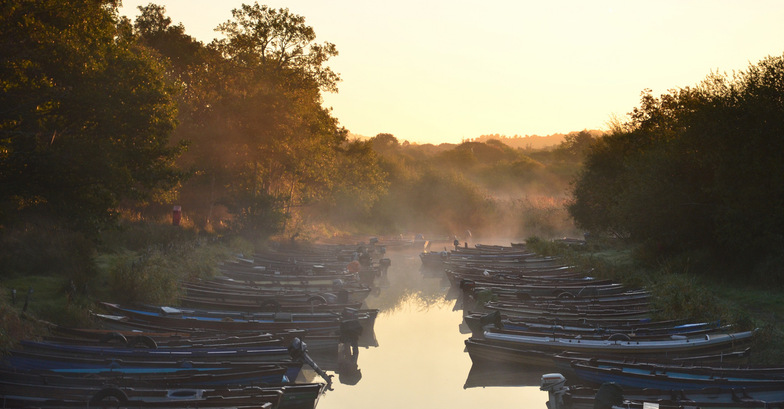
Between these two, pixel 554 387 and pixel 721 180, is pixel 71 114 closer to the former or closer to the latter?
pixel 554 387

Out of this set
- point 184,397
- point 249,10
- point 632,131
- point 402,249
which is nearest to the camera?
point 184,397

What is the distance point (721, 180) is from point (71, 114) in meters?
20.6

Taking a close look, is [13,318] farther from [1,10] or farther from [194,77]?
[194,77]

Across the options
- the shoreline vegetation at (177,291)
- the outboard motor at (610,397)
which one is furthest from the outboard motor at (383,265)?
the outboard motor at (610,397)

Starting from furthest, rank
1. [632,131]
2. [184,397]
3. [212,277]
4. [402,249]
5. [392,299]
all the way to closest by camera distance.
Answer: [402,249]
[632,131]
[392,299]
[212,277]
[184,397]

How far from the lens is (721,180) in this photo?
24500 mm

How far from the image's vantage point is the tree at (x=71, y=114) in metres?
17.8

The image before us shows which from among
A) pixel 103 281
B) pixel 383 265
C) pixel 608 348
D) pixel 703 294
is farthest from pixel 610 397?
pixel 383 265

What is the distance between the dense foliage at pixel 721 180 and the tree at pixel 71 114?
18177 mm

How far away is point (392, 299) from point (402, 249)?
20160 millimetres

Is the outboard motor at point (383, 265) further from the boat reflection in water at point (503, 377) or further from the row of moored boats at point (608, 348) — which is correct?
the boat reflection in water at point (503, 377)

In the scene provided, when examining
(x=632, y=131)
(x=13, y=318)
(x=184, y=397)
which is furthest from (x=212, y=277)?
(x=632, y=131)

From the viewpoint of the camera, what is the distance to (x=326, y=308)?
21.4 m

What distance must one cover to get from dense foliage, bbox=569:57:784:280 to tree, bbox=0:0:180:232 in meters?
18.2
